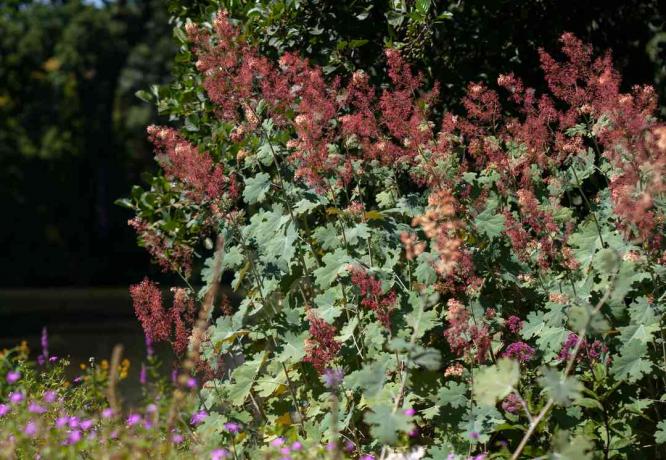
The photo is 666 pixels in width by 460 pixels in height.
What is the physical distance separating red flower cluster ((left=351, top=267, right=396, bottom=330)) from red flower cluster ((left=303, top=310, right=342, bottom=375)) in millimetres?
248

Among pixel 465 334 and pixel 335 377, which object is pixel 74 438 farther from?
pixel 465 334

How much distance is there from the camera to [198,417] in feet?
15.5

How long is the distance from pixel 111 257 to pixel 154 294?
3030 centimetres

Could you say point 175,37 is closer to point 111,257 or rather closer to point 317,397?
point 317,397

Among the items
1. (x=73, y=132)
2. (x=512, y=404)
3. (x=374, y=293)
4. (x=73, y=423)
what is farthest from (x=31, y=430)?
(x=73, y=132)

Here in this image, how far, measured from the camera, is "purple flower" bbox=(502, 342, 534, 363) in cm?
428

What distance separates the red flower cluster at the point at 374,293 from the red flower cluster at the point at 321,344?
0.81ft

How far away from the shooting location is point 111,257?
111 feet

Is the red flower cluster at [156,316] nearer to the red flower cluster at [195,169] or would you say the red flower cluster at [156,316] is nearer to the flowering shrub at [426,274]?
the flowering shrub at [426,274]

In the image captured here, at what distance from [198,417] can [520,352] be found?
1.63 metres

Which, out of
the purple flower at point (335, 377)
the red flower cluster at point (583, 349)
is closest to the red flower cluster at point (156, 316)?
the purple flower at point (335, 377)

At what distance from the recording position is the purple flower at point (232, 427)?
4159 mm

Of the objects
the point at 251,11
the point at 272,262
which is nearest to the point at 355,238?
the point at 272,262

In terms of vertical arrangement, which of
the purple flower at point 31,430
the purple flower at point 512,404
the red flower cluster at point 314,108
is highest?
the red flower cluster at point 314,108
